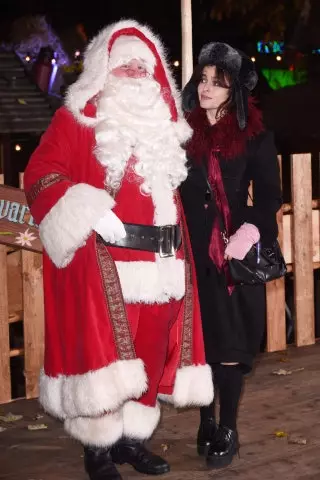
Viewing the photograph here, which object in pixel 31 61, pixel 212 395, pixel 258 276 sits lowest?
pixel 212 395

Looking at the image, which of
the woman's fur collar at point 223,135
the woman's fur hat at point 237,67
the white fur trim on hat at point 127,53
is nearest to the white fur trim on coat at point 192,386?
the woman's fur collar at point 223,135

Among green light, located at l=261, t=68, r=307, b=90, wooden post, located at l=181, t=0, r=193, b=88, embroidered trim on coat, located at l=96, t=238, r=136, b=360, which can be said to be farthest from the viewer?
green light, located at l=261, t=68, r=307, b=90

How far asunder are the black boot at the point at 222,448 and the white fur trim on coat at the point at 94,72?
1.66 m

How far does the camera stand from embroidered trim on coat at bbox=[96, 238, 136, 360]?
4.41 meters

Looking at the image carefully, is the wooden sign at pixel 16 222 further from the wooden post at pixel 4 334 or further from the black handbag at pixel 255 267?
the black handbag at pixel 255 267

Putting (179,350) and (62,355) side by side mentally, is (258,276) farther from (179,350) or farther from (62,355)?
(62,355)

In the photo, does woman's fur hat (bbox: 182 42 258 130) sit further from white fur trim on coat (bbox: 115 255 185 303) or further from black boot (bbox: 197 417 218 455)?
black boot (bbox: 197 417 218 455)

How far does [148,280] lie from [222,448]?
98 centimetres

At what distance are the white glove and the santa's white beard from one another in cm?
20

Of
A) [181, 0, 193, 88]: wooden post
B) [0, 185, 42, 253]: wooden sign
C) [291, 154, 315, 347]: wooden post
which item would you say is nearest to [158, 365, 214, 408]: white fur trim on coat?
[0, 185, 42, 253]: wooden sign

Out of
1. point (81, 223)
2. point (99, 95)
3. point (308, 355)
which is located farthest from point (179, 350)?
point (308, 355)

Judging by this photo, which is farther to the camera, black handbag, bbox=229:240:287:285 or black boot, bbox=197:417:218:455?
black boot, bbox=197:417:218:455

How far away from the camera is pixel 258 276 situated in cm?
472

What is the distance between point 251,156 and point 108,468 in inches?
64.0
